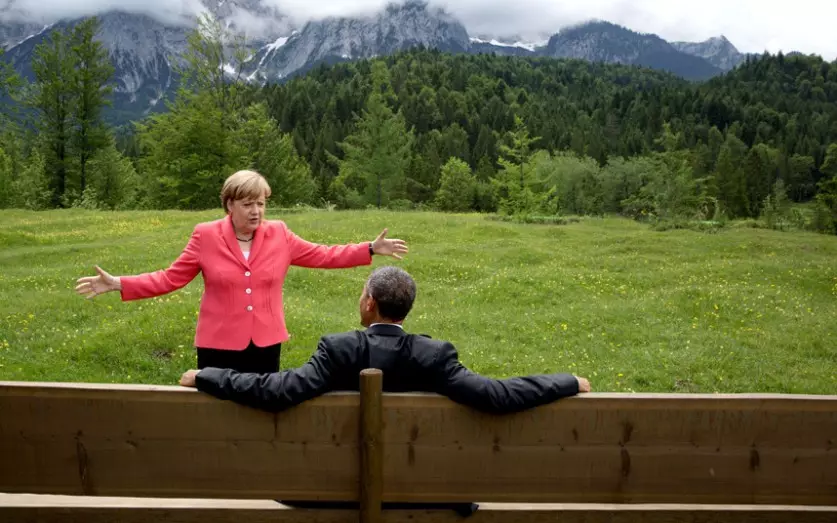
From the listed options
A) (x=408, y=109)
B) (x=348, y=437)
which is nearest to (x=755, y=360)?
(x=348, y=437)

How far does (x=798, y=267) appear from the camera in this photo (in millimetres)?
23297

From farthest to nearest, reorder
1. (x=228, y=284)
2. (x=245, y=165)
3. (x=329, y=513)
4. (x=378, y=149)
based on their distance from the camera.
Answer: (x=378, y=149) < (x=245, y=165) < (x=228, y=284) < (x=329, y=513)

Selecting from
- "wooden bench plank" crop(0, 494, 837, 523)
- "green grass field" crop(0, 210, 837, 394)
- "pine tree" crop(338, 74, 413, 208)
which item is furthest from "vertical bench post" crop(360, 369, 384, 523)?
"pine tree" crop(338, 74, 413, 208)

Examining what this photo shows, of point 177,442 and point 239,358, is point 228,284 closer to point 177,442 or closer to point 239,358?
point 239,358

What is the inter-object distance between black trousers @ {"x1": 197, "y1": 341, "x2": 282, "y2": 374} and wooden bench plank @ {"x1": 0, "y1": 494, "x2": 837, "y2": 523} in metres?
2.01

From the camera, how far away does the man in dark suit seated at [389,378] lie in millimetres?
3426

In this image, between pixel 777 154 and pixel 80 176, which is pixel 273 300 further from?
pixel 777 154

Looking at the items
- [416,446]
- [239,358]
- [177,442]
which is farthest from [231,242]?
[416,446]

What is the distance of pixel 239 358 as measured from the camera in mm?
5543

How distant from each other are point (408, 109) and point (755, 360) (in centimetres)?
17558

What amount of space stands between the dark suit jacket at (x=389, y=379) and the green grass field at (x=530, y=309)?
28.8ft

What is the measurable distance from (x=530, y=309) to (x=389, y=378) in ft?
46.6

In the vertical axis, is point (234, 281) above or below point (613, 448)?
above

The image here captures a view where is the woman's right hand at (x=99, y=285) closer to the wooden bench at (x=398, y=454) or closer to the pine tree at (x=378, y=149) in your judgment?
the wooden bench at (x=398, y=454)
